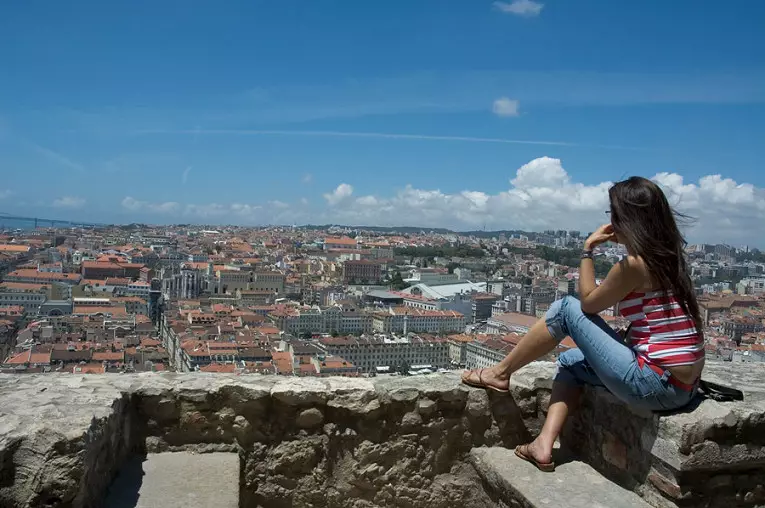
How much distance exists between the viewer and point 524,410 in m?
2.15

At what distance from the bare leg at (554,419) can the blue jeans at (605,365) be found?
0.10 feet

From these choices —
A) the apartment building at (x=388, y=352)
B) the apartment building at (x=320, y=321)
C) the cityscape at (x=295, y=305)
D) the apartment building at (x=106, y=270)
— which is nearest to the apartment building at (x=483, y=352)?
the cityscape at (x=295, y=305)

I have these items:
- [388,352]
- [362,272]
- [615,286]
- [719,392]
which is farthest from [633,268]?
[362,272]

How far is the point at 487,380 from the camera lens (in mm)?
2102

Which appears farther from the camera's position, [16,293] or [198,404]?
[16,293]

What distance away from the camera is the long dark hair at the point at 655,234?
1.70m

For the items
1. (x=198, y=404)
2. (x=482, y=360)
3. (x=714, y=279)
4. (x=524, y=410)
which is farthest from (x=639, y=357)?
(x=714, y=279)

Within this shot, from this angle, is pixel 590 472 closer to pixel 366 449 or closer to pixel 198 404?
pixel 366 449

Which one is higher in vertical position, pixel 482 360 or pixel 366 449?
pixel 366 449

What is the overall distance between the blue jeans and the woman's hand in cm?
18

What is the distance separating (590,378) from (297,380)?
929 millimetres

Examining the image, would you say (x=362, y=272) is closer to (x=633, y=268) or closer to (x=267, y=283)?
(x=267, y=283)

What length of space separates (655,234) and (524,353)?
1.75ft

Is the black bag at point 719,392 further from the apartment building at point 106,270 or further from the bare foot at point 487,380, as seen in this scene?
the apartment building at point 106,270
